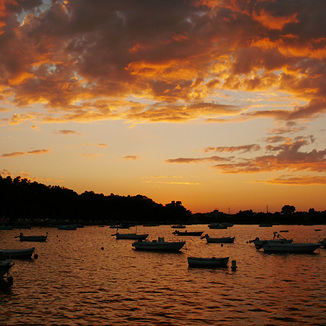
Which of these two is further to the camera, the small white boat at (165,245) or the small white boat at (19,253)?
the small white boat at (165,245)

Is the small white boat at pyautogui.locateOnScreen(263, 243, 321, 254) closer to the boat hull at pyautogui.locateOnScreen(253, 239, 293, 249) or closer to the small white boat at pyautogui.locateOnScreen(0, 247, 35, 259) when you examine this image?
the boat hull at pyautogui.locateOnScreen(253, 239, 293, 249)

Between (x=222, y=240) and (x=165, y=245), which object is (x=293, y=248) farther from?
(x=222, y=240)

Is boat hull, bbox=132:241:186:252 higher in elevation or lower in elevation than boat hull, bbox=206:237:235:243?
higher

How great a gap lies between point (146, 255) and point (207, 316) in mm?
45669

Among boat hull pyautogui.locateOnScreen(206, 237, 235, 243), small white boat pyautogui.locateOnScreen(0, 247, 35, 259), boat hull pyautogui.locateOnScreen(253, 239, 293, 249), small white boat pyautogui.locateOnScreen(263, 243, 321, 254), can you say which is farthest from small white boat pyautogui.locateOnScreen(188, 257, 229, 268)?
boat hull pyautogui.locateOnScreen(206, 237, 235, 243)

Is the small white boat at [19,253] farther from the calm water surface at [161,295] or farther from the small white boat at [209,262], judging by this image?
the small white boat at [209,262]

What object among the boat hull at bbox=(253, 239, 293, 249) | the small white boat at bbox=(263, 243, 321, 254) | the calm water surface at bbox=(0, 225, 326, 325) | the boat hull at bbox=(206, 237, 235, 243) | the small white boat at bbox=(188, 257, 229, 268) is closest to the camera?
the calm water surface at bbox=(0, 225, 326, 325)

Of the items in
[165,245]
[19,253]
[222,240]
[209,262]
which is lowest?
[222,240]

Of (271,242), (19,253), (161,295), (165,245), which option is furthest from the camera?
(271,242)

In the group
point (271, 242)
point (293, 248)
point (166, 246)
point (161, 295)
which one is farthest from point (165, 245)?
point (161, 295)

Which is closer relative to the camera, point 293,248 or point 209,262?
point 209,262

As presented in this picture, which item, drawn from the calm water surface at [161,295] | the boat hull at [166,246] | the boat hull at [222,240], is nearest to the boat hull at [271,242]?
the boat hull at [166,246]

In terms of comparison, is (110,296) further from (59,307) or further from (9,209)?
(9,209)

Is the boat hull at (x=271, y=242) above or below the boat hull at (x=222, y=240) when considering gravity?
above
